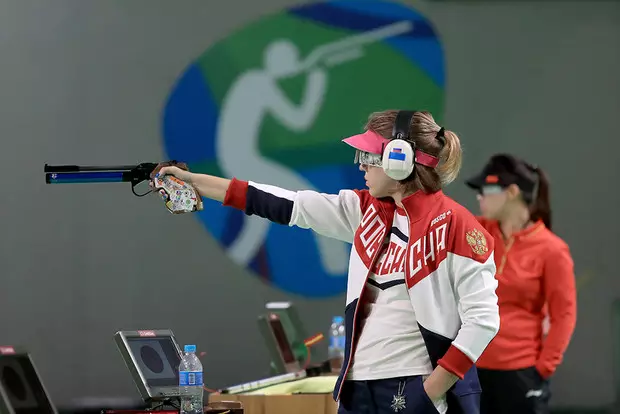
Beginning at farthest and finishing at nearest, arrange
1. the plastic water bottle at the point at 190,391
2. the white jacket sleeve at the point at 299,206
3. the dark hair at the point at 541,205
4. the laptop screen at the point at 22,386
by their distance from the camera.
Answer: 1. the dark hair at the point at 541,205
2. the plastic water bottle at the point at 190,391
3. the laptop screen at the point at 22,386
4. the white jacket sleeve at the point at 299,206

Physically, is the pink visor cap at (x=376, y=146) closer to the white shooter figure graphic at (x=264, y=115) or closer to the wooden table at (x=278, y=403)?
the wooden table at (x=278, y=403)

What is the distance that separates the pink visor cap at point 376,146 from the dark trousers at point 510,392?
207 centimetres

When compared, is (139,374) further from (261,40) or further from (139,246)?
(261,40)

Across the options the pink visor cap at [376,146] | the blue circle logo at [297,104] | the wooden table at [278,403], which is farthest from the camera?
the blue circle logo at [297,104]

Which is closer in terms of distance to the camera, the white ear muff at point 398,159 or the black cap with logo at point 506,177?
the white ear muff at point 398,159

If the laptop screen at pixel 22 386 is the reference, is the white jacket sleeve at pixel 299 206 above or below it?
above

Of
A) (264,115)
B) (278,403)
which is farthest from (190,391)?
(264,115)

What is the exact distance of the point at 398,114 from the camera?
9.42 feet

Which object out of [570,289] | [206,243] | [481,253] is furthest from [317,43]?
[481,253]

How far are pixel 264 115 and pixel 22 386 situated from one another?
3.60 meters

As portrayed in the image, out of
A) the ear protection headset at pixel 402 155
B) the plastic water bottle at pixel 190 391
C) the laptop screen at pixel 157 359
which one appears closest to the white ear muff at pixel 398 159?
the ear protection headset at pixel 402 155

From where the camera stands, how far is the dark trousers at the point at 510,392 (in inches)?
183

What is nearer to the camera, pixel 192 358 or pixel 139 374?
pixel 139 374

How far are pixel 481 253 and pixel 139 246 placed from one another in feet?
12.8
